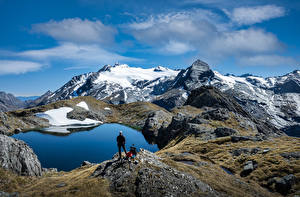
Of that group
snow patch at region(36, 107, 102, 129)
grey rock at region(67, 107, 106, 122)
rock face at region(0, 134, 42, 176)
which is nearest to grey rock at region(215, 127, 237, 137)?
rock face at region(0, 134, 42, 176)

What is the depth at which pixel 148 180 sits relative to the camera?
81.1ft

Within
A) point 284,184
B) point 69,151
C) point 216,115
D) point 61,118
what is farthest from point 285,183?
point 61,118

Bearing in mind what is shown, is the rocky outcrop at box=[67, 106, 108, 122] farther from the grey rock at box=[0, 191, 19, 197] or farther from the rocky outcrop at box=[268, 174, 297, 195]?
the rocky outcrop at box=[268, 174, 297, 195]

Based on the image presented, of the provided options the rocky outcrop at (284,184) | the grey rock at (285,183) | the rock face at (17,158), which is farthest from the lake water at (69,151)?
the grey rock at (285,183)

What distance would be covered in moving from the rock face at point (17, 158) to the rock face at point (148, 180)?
12888 mm

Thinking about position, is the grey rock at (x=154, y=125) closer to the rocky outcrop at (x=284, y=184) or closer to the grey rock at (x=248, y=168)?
the grey rock at (x=248, y=168)

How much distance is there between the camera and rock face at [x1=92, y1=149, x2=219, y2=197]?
23.4 metres

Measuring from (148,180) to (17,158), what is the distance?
879 inches

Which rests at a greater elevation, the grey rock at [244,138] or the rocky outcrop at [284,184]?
the grey rock at [244,138]

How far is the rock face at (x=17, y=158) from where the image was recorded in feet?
99.4

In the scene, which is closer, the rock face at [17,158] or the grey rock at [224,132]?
the rock face at [17,158]

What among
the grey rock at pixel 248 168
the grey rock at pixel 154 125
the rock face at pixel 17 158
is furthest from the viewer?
the grey rock at pixel 154 125

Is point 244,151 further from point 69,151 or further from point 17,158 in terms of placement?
point 69,151

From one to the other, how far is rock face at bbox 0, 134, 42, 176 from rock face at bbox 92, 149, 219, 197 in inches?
507
